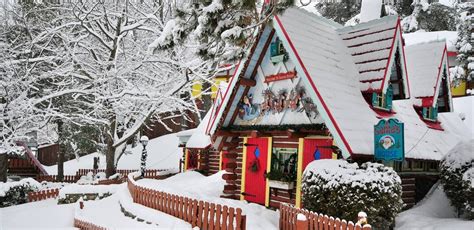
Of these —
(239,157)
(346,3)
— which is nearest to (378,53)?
(239,157)

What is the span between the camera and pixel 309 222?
27.0ft

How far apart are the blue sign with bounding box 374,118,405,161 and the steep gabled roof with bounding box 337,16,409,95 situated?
6.73 ft

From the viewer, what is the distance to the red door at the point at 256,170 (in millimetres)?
13891

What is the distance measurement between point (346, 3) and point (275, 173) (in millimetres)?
27893

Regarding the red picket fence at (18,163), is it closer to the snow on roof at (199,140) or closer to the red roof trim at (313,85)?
the snow on roof at (199,140)

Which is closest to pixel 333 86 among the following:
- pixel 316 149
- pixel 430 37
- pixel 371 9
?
pixel 316 149

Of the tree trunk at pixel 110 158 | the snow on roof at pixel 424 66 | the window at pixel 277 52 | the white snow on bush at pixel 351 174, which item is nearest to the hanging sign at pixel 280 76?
the window at pixel 277 52

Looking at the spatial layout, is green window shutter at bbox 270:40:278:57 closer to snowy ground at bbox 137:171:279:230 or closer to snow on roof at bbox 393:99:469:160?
snow on roof at bbox 393:99:469:160

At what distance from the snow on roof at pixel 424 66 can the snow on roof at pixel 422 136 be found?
0.67 meters

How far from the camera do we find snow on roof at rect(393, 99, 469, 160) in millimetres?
12133

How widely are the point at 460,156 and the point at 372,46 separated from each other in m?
4.30

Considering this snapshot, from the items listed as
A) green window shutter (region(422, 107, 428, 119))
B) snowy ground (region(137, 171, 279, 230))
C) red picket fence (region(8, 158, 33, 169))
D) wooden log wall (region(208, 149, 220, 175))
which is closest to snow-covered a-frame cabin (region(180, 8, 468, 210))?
green window shutter (region(422, 107, 428, 119))

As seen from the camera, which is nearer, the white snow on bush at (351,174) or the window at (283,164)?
the white snow on bush at (351,174)

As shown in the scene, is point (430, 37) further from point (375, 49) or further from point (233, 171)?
point (233, 171)
